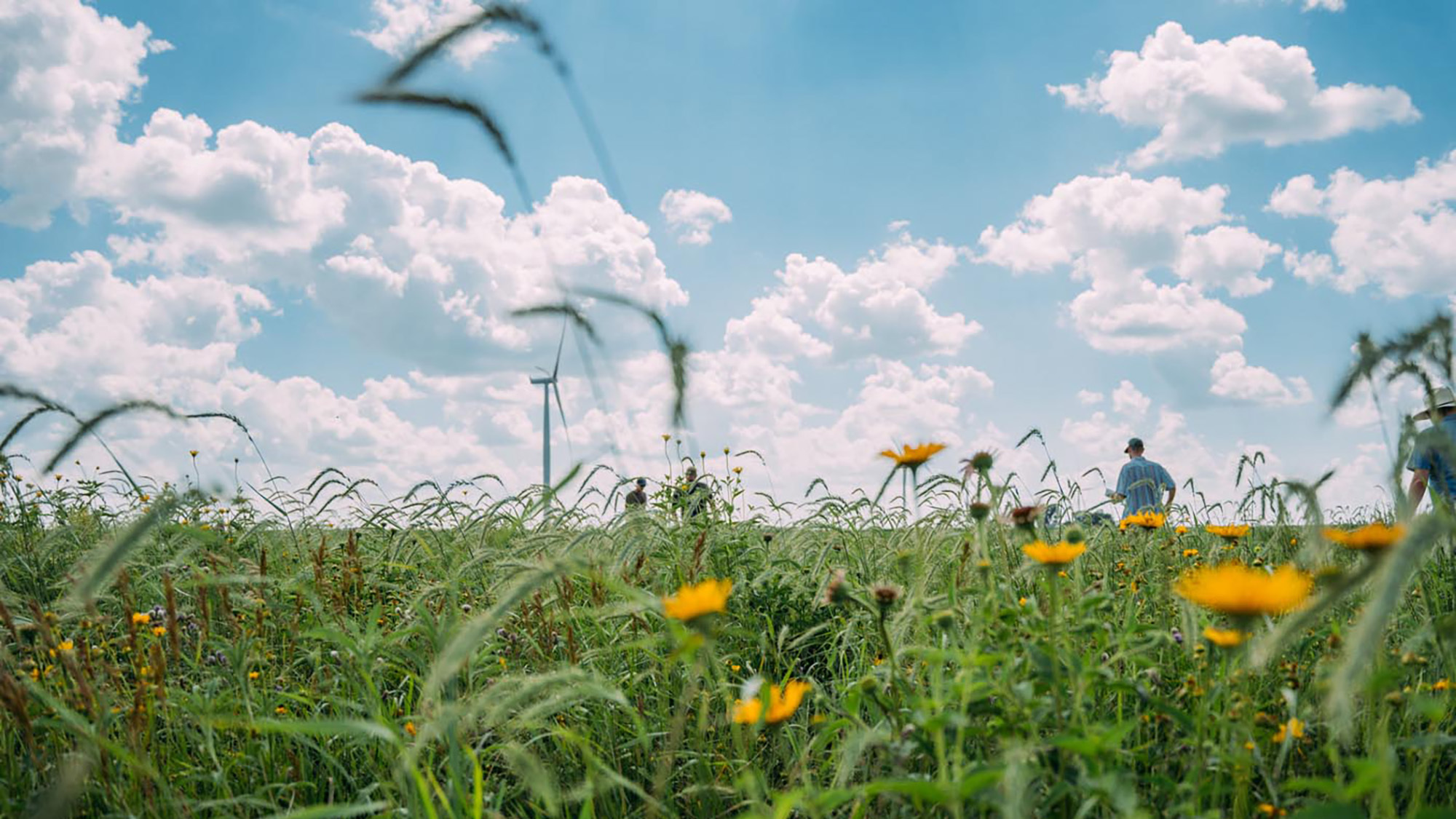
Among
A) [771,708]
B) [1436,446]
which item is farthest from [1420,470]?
[771,708]

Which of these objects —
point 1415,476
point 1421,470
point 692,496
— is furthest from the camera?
point 1415,476

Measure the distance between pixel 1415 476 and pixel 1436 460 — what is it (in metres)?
1.96

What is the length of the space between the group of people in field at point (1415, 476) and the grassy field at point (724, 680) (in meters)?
0.19

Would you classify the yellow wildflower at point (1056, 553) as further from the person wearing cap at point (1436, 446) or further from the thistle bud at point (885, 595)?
the person wearing cap at point (1436, 446)

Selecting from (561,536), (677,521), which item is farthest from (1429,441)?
(677,521)

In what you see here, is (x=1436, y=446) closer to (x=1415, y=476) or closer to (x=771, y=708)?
(x=771, y=708)

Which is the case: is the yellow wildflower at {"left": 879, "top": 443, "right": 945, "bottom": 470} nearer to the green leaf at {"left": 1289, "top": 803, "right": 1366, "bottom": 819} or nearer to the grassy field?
the grassy field

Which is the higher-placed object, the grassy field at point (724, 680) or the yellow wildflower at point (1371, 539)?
the yellow wildflower at point (1371, 539)

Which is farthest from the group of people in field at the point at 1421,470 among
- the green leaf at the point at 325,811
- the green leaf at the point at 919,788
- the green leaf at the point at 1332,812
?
the green leaf at the point at 325,811

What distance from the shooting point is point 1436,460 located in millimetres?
3688

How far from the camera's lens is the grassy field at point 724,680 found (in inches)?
53.6

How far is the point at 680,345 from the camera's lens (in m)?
2.81

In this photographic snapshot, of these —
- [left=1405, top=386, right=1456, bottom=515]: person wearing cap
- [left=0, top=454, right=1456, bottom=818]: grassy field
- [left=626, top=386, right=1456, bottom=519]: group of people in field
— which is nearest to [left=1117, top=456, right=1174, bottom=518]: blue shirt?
[left=626, top=386, right=1456, bottom=519]: group of people in field

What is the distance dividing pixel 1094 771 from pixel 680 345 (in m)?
1.81
